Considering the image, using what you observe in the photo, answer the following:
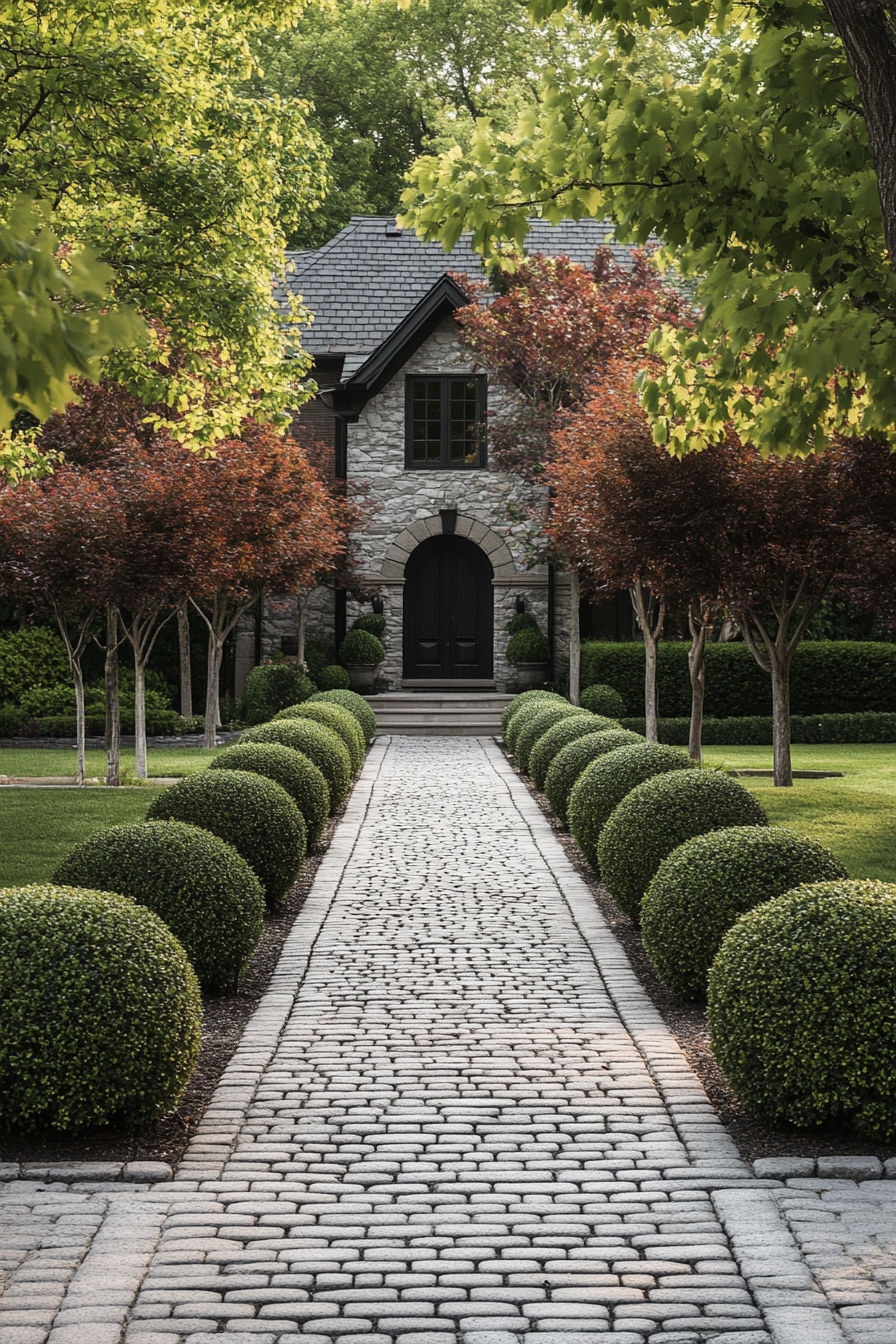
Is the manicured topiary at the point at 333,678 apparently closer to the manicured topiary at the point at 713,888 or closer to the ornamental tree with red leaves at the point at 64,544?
the ornamental tree with red leaves at the point at 64,544

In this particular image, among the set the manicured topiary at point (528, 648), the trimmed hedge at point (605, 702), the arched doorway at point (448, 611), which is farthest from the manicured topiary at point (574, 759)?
the arched doorway at point (448, 611)

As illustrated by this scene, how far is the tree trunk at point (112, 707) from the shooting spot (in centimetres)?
1580

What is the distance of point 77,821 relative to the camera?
42.1 ft

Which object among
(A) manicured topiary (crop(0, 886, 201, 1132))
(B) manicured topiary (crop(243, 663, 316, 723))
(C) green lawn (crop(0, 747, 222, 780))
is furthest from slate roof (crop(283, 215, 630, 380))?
(A) manicured topiary (crop(0, 886, 201, 1132))

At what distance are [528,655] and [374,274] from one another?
373 inches

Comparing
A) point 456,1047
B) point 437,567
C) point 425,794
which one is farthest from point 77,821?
point 437,567

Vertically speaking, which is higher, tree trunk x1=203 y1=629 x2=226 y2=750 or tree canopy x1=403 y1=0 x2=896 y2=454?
tree canopy x1=403 y1=0 x2=896 y2=454

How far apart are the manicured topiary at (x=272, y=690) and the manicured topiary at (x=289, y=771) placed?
1062 cm

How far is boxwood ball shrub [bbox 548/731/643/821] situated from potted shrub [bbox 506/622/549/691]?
1244 centimetres

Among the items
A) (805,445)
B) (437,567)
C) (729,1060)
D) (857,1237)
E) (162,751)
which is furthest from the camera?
(437,567)

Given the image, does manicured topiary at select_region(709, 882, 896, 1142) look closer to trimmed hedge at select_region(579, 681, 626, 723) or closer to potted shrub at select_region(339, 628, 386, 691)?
trimmed hedge at select_region(579, 681, 626, 723)

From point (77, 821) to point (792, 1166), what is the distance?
30.1 feet

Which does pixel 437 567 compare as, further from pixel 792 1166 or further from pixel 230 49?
pixel 792 1166

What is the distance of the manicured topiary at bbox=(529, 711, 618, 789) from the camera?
→ 1434 centimetres
